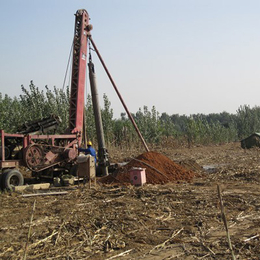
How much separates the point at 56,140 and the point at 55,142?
99mm

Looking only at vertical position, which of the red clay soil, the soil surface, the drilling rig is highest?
the drilling rig

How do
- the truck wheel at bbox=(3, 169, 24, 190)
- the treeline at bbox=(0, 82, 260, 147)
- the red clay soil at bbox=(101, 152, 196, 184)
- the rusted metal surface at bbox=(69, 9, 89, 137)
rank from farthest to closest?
the treeline at bbox=(0, 82, 260, 147) → the rusted metal surface at bbox=(69, 9, 89, 137) → the red clay soil at bbox=(101, 152, 196, 184) → the truck wheel at bbox=(3, 169, 24, 190)

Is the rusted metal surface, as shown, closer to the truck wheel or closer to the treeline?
the truck wheel

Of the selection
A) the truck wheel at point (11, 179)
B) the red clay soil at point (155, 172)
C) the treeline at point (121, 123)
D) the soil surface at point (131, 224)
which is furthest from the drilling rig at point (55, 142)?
the treeline at point (121, 123)

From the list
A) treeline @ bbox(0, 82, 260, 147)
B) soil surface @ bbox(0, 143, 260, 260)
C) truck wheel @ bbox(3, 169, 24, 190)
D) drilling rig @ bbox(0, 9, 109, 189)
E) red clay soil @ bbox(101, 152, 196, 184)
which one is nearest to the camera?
soil surface @ bbox(0, 143, 260, 260)

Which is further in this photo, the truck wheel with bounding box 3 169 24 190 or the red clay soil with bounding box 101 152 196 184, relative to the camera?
the red clay soil with bounding box 101 152 196 184

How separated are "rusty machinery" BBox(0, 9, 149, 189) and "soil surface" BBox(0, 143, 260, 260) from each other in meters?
1.86

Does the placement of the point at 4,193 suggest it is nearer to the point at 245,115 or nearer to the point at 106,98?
the point at 106,98

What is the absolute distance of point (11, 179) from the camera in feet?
36.9

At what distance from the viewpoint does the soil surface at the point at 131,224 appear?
16.6 feet

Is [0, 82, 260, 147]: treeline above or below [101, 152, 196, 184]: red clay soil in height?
above

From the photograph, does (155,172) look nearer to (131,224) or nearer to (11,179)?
(11,179)

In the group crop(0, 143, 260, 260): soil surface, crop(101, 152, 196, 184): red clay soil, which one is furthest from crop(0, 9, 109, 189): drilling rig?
crop(101, 152, 196, 184): red clay soil

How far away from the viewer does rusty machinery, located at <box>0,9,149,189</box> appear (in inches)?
461
